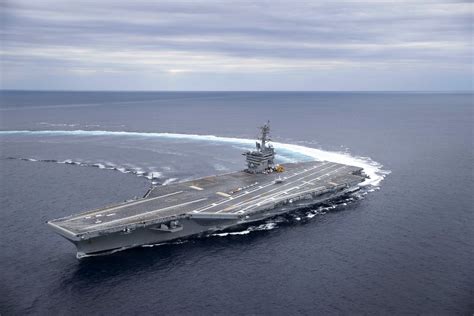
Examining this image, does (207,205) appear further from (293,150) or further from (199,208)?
(293,150)

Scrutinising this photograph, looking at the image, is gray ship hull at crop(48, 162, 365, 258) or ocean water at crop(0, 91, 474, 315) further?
gray ship hull at crop(48, 162, 365, 258)

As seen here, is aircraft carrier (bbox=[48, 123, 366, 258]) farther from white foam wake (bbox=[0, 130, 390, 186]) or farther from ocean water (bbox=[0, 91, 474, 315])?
white foam wake (bbox=[0, 130, 390, 186])

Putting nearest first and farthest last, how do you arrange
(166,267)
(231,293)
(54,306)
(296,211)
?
1. (54,306)
2. (231,293)
3. (166,267)
4. (296,211)

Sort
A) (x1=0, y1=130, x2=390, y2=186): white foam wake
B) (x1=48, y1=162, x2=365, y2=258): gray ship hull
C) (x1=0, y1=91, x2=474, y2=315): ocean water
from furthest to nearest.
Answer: (x1=0, y1=130, x2=390, y2=186): white foam wake → (x1=48, y1=162, x2=365, y2=258): gray ship hull → (x1=0, y1=91, x2=474, y2=315): ocean water

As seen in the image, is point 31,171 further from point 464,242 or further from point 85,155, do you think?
point 464,242

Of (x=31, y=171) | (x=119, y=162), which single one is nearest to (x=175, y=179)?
(x=119, y=162)

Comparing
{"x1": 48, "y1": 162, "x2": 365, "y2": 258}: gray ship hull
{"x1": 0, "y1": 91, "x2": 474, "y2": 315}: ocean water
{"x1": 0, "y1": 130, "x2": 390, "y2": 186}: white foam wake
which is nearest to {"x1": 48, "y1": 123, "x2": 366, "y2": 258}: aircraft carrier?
{"x1": 48, "y1": 162, "x2": 365, "y2": 258}: gray ship hull

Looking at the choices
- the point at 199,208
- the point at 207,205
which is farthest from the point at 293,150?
the point at 199,208
